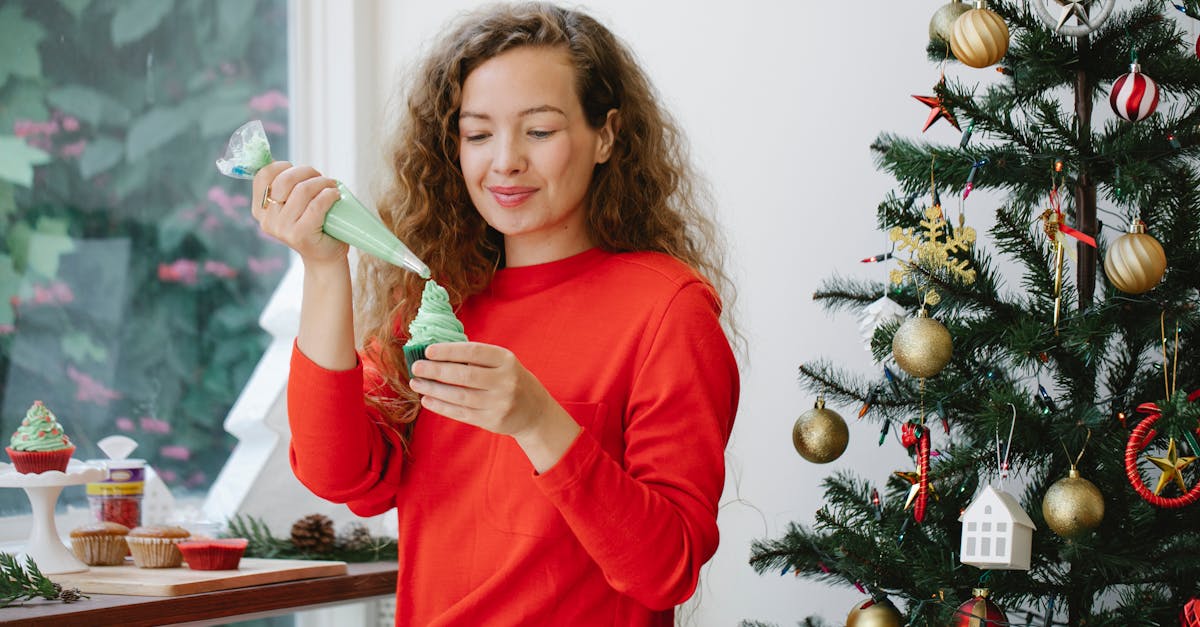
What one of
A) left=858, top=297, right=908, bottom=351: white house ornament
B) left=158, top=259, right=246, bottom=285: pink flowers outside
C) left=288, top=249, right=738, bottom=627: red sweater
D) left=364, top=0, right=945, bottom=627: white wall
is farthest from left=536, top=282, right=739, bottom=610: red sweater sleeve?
left=158, top=259, right=246, bottom=285: pink flowers outside

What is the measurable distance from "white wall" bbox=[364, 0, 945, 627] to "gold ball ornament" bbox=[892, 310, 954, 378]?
0.50 meters

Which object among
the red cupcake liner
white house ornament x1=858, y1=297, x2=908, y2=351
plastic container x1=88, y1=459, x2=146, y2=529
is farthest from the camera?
plastic container x1=88, y1=459, x2=146, y2=529

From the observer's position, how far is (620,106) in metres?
1.26

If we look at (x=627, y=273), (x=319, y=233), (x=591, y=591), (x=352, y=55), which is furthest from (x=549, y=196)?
(x=352, y=55)

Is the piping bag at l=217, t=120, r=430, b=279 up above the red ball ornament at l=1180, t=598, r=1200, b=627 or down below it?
above

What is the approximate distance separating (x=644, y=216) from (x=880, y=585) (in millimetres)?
545

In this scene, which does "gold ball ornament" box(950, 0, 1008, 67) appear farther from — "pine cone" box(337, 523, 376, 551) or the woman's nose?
"pine cone" box(337, 523, 376, 551)

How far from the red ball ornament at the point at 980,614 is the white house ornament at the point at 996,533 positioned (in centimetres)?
4

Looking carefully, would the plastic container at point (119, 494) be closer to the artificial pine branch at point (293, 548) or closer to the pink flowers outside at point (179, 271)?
the artificial pine branch at point (293, 548)

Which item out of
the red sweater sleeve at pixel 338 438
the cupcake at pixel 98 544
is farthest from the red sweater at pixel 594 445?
the cupcake at pixel 98 544

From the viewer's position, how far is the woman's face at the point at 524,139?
1.16 metres

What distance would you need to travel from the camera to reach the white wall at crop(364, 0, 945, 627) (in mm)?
→ 1937

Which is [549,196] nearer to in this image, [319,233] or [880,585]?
[319,233]

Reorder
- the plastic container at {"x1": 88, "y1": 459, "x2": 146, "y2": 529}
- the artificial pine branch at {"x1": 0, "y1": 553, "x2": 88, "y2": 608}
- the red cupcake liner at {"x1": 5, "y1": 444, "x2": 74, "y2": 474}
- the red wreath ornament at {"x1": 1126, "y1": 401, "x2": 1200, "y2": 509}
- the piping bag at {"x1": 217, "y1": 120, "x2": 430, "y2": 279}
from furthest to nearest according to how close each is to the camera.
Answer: the plastic container at {"x1": 88, "y1": 459, "x2": 146, "y2": 529} < the red cupcake liner at {"x1": 5, "y1": 444, "x2": 74, "y2": 474} < the artificial pine branch at {"x1": 0, "y1": 553, "x2": 88, "y2": 608} < the red wreath ornament at {"x1": 1126, "y1": 401, "x2": 1200, "y2": 509} < the piping bag at {"x1": 217, "y1": 120, "x2": 430, "y2": 279}
